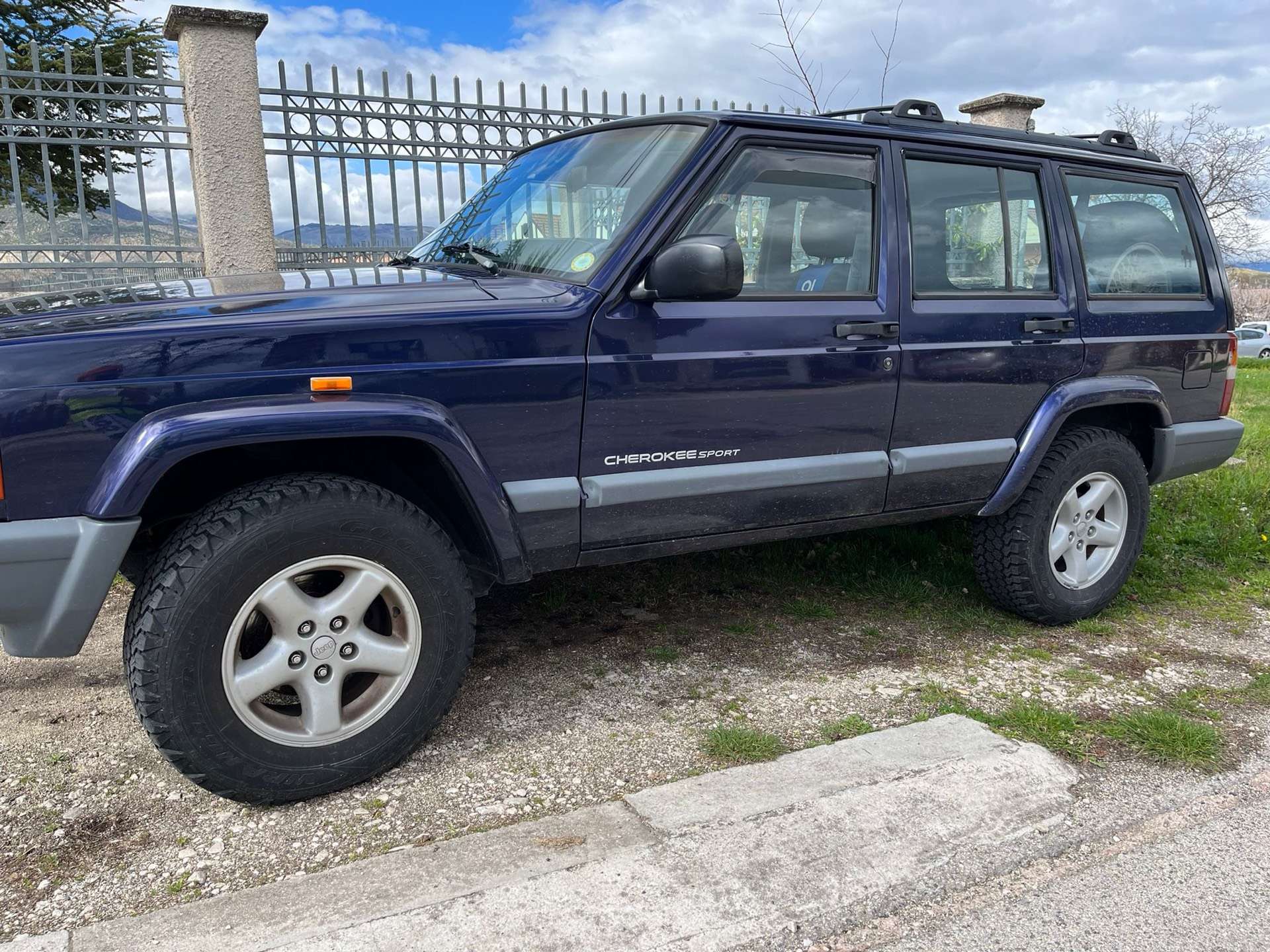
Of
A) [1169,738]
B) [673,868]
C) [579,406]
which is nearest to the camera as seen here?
[673,868]

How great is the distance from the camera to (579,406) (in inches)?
106

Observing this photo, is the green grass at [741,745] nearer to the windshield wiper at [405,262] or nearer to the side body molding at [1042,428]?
the side body molding at [1042,428]

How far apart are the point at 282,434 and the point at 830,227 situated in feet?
6.43

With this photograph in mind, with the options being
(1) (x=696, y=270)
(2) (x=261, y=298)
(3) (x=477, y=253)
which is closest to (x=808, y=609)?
(1) (x=696, y=270)

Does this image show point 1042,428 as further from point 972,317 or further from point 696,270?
point 696,270

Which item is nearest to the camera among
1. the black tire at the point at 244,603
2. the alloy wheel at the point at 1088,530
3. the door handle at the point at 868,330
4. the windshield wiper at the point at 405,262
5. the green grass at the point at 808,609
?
the black tire at the point at 244,603

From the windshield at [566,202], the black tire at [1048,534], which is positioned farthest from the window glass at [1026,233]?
the windshield at [566,202]

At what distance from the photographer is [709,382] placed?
2.88m

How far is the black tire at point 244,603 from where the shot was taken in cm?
226

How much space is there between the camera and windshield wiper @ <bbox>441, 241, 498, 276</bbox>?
3.14 metres

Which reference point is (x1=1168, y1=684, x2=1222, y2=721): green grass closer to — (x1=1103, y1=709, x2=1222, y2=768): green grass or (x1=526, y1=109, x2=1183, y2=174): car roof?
(x1=1103, y1=709, x2=1222, y2=768): green grass

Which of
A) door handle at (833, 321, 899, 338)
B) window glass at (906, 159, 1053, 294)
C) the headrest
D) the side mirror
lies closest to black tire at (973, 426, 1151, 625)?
window glass at (906, 159, 1053, 294)

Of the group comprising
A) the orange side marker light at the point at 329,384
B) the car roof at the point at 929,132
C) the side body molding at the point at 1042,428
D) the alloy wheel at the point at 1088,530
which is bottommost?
the alloy wheel at the point at 1088,530

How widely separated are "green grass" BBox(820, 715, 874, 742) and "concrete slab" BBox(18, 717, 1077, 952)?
16 centimetres
